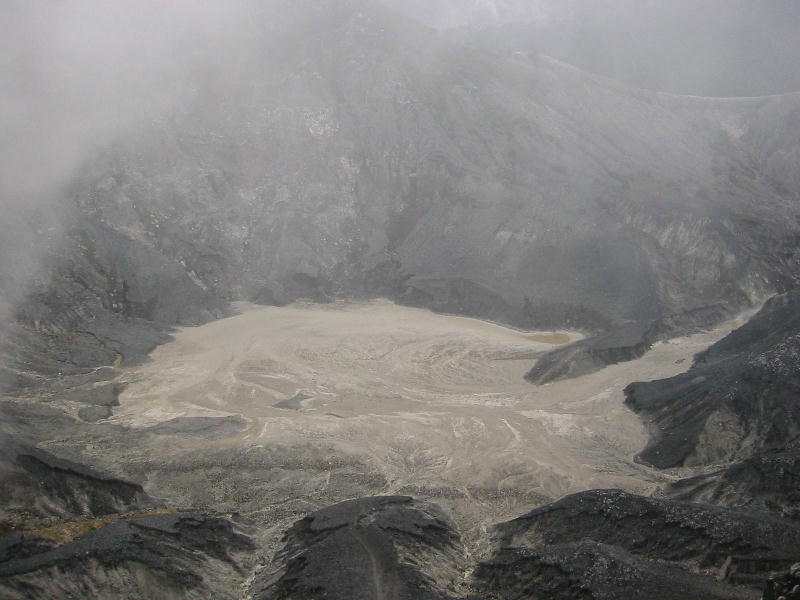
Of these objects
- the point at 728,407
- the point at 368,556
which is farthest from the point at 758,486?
the point at 368,556

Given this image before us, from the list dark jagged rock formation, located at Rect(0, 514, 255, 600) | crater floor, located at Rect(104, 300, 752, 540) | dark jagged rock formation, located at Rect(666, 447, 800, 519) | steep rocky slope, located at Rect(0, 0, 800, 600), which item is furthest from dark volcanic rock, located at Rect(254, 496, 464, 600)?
dark jagged rock formation, located at Rect(666, 447, 800, 519)

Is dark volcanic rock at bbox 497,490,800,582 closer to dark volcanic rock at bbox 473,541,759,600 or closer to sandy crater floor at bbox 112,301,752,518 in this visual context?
dark volcanic rock at bbox 473,541,759,600

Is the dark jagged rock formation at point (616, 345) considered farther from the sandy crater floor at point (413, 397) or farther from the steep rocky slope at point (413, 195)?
the steep rocky slope at point (413, 195)

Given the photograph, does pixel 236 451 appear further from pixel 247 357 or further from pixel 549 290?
pixel 549 290

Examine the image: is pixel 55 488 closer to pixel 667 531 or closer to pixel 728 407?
pixel 667 531

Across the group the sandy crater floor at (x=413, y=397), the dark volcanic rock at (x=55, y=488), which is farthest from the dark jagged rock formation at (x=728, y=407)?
the dark volcanic rock at (x=55, y=488)

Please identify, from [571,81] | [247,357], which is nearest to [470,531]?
[247,357]

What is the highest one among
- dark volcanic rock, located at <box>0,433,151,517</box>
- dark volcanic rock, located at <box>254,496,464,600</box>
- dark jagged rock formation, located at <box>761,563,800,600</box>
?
dark jagged rock formation, located at <box>761,563,800,600</box>
